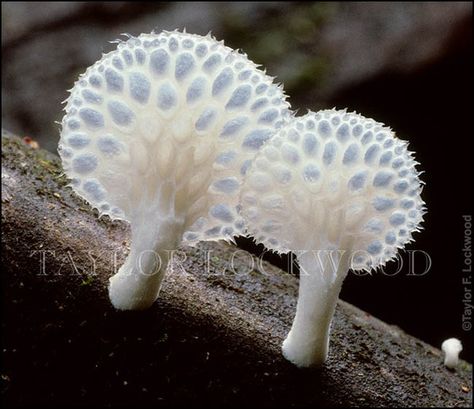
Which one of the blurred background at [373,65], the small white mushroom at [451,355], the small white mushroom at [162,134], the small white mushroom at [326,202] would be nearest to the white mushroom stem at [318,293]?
the small white mushroom at [326,202]

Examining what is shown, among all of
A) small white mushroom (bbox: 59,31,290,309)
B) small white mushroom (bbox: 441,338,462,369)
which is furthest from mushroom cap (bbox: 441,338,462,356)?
small white mushroom (bbox: 59,31,290,309)

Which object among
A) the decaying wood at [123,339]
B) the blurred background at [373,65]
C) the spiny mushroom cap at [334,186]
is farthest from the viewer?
the blurred background at [373,65]

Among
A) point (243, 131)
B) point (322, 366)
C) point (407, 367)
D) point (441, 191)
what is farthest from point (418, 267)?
point (243, 131)

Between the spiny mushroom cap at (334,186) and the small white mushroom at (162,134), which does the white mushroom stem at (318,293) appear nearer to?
the spiny mushroom cap at (334,186)

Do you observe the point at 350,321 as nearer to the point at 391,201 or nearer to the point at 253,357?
the point at 253,357

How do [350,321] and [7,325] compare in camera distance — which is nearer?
[7,325]

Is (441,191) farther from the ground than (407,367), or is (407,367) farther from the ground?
(441,191)
